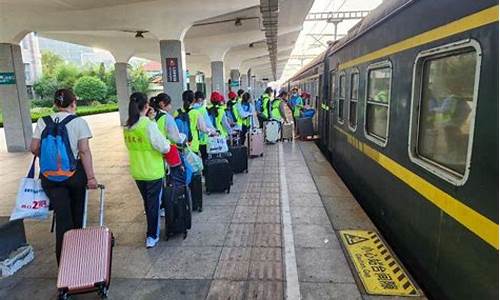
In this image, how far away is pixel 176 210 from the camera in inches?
182

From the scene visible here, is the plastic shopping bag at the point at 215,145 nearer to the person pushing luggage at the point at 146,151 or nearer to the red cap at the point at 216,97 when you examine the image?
the red cap at the point at 216,97

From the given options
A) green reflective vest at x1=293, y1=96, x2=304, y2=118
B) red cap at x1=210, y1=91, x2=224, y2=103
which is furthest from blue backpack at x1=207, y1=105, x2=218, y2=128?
green reflective vest at x1=293, y1=96, x2=304, y2=118

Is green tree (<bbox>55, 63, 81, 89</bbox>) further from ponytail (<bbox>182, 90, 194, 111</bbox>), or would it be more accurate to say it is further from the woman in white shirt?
the woman in white shirt

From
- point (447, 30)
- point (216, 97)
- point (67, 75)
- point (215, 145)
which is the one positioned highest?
point (67, 75)

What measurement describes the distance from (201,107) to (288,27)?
39.1 feet

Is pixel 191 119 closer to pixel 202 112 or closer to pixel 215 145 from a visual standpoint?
pixel 202 112

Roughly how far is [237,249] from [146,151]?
5.15 feet

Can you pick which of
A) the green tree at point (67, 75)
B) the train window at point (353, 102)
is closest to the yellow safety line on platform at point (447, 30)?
the train window at point (353, 102)

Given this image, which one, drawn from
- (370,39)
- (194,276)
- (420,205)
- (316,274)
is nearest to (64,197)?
(194,276)

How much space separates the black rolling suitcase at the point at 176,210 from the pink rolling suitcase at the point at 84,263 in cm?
120

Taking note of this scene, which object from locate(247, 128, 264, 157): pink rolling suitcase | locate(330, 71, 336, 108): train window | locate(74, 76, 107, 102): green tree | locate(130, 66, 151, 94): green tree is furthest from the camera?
locate(130, 66, 151, 94): green tree

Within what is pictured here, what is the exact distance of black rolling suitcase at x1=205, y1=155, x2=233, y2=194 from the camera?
655cm

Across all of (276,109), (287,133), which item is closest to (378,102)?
(276,109)

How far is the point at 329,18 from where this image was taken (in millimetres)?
17688
